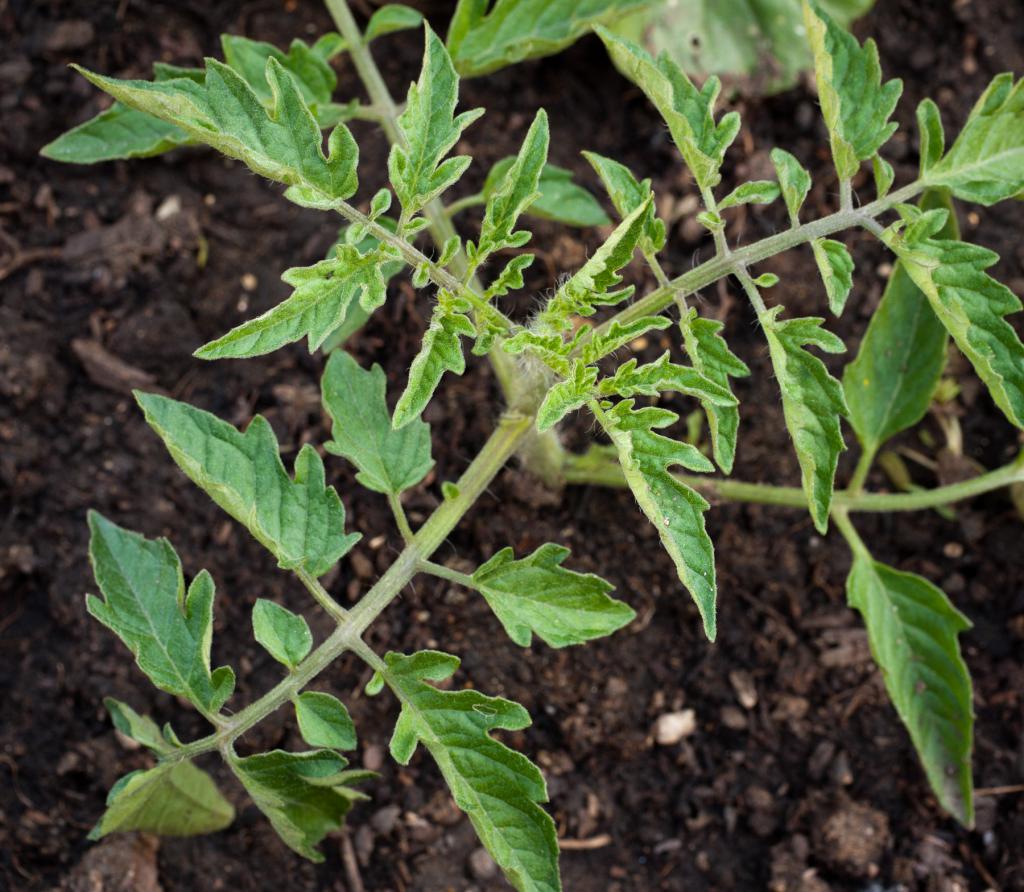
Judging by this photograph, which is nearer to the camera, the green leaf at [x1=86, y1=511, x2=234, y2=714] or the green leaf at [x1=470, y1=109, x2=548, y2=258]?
the green leaf at [x1=470, y1=109, x2=548, y2=258]

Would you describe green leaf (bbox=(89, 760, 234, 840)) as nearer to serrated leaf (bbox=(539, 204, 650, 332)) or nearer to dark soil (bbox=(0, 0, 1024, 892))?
dark soil (bbox=(0, 0, 1024, 892))

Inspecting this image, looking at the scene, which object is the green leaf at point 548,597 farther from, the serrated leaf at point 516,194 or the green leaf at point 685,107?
the green leaf at point 685,107

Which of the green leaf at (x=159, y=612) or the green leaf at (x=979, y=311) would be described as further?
the green leaf at (x=159, y=612)

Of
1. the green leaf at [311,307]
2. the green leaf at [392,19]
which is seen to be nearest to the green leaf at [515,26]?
the green leaf at [392,19]

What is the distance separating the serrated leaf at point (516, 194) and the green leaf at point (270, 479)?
509 millimetres

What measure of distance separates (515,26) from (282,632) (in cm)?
132

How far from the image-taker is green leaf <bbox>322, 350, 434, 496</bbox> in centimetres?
211

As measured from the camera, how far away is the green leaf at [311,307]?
5.30ft

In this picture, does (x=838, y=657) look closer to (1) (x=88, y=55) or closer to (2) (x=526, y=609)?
(2) (x=526, y=609)

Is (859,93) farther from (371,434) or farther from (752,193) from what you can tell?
(371,434)

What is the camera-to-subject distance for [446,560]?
278cm

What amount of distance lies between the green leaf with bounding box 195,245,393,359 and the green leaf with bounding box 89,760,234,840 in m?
0.81

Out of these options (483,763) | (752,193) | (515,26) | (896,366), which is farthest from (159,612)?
(896,366)

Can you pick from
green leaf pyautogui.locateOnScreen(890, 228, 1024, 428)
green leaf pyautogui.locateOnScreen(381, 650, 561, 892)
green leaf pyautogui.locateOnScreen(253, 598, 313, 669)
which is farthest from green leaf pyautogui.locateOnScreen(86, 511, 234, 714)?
green leaf pyautogui.locateOnScreen(890, 228, 1024, 428)
